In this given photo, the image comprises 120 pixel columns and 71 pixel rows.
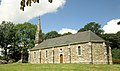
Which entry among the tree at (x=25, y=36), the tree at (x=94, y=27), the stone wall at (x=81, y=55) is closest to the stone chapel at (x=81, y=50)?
the stone wall at (x=81, y=55)

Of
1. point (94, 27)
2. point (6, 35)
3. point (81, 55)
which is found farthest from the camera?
point (94, 27)

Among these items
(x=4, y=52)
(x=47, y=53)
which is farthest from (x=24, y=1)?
(x=4, y=52)

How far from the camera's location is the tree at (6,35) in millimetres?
73819

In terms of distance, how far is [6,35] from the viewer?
2894 inches

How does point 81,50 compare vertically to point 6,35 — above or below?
below

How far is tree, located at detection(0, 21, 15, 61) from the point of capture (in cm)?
7382

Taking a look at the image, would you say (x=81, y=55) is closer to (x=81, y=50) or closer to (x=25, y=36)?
(x=81, y=50)

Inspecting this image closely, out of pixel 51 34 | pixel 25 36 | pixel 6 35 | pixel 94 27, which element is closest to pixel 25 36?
pixel 25 36

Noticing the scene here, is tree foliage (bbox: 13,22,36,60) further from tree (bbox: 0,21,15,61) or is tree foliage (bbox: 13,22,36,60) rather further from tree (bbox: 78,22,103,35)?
tree (bbox: 78,22,103,35)

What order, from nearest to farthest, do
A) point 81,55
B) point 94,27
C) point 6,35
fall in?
point 81,55, point 6,35, point 94,27

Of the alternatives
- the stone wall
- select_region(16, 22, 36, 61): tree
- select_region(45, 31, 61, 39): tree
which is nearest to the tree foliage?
select_region(16, 22, 36, 61): tree

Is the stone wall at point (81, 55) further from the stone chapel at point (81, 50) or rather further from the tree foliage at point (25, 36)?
the tree foliage at point (25, 36)

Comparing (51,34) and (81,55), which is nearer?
(81,55)

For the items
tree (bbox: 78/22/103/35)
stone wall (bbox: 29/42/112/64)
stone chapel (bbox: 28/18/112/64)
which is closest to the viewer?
stone wall (bbox: 29/42/112/64)
